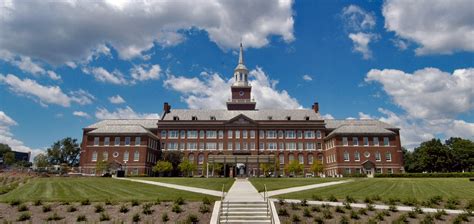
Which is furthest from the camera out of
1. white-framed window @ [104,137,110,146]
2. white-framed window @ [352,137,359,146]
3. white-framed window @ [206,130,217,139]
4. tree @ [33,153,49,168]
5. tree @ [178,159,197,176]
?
tree @ [33,153,49,168]

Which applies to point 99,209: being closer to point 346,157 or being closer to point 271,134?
point 346,157

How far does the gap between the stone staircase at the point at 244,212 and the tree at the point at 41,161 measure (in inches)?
3616

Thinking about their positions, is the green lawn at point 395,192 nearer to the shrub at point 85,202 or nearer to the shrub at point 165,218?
the shrub at point 165,218

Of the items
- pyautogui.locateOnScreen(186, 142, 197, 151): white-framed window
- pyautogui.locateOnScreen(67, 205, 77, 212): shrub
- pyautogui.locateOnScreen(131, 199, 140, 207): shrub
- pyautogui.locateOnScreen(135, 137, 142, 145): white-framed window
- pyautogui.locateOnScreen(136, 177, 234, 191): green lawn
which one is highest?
pyautogui.locateOnScreen(135, 137, 142, 145): white-framed window

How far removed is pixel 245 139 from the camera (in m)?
74.9

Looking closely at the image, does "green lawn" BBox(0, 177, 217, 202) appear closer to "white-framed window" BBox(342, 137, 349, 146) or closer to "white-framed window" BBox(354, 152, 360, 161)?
"white-framed window" BBox(342, 137, 349, 146)

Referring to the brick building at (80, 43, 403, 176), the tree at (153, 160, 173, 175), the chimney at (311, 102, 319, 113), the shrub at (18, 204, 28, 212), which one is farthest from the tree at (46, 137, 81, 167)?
the shrub at (18, 204, 28, 212)

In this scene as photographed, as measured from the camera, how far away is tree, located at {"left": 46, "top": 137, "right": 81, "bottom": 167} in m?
102

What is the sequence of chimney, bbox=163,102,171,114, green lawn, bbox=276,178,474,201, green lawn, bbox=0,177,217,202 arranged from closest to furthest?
green lawn, bbox=0,177,217,202 → green lawn, bbox=276,178,474,201 → chimney, bbox=163,102,171,114

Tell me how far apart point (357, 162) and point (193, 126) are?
1411 inches

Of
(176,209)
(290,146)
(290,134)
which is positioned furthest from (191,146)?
(176,209)

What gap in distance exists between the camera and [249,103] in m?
84.4

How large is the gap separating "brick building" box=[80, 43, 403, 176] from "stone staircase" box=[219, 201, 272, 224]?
4574 centimetres

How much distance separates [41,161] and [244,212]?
9516 cm
